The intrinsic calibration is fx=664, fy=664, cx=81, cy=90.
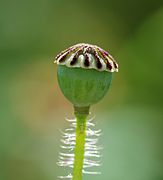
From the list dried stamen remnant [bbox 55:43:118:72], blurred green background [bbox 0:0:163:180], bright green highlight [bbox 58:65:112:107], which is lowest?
bright green highlight [bbox 58:65:112:107]

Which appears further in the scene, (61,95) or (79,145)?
(61,95)

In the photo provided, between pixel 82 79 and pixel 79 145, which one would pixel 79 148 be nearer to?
pixel 79 145

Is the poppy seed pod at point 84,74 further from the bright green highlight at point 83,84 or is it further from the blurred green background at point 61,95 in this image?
the blurred green background at point 61,95

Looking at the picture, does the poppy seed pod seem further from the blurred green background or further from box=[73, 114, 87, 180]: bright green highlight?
the blurred green background

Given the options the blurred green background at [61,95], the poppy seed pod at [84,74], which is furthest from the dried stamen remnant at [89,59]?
the blurred green background at [61,95]

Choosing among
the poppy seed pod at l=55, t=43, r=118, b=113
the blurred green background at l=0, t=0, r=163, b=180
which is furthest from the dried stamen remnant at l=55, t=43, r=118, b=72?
the blurred green background at l=0, t=0, r=163, b=180

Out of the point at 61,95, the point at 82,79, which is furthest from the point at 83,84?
the point at 61,95

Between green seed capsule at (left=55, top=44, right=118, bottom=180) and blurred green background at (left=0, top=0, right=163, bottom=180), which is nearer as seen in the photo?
green seed capsule at (left=55, top=44, right=118, bottom=180)
